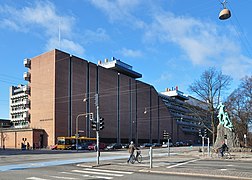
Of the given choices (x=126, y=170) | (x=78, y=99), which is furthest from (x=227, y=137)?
(x=78, y=99)

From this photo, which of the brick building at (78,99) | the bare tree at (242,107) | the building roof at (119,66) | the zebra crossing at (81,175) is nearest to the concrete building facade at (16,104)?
the building roof at (119,66)

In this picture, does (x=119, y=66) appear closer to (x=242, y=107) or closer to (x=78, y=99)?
(x=78, y=99)

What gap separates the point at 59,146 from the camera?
59.9 metres

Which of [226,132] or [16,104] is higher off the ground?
[16,104]

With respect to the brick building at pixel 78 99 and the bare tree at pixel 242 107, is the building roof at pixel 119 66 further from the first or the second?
the bare tree at pixel 242 107

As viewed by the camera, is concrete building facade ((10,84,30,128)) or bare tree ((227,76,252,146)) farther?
concrete building facade ((10,84,30,128))

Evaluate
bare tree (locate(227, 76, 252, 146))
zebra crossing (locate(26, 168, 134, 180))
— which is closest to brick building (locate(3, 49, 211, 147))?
bare tree (locate(227, 76, 252, 146))

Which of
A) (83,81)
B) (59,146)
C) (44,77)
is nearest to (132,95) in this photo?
(83,81)

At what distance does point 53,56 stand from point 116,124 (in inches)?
1049

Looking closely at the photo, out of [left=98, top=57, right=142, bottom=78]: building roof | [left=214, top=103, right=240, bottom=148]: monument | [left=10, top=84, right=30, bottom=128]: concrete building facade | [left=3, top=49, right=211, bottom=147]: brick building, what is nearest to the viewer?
[left=214, top=103, right=240, bottom=148]: monument

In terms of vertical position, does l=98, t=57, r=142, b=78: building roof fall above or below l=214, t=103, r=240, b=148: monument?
above

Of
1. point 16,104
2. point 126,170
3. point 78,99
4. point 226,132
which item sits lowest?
point 126,170

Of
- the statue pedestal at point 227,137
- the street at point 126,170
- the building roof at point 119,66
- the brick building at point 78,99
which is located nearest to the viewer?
the street at point 126,170

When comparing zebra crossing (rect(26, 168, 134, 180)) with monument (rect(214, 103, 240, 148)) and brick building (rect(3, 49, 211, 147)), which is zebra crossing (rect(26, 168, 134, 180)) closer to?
monument (rect(214, 103, 240, 148))
